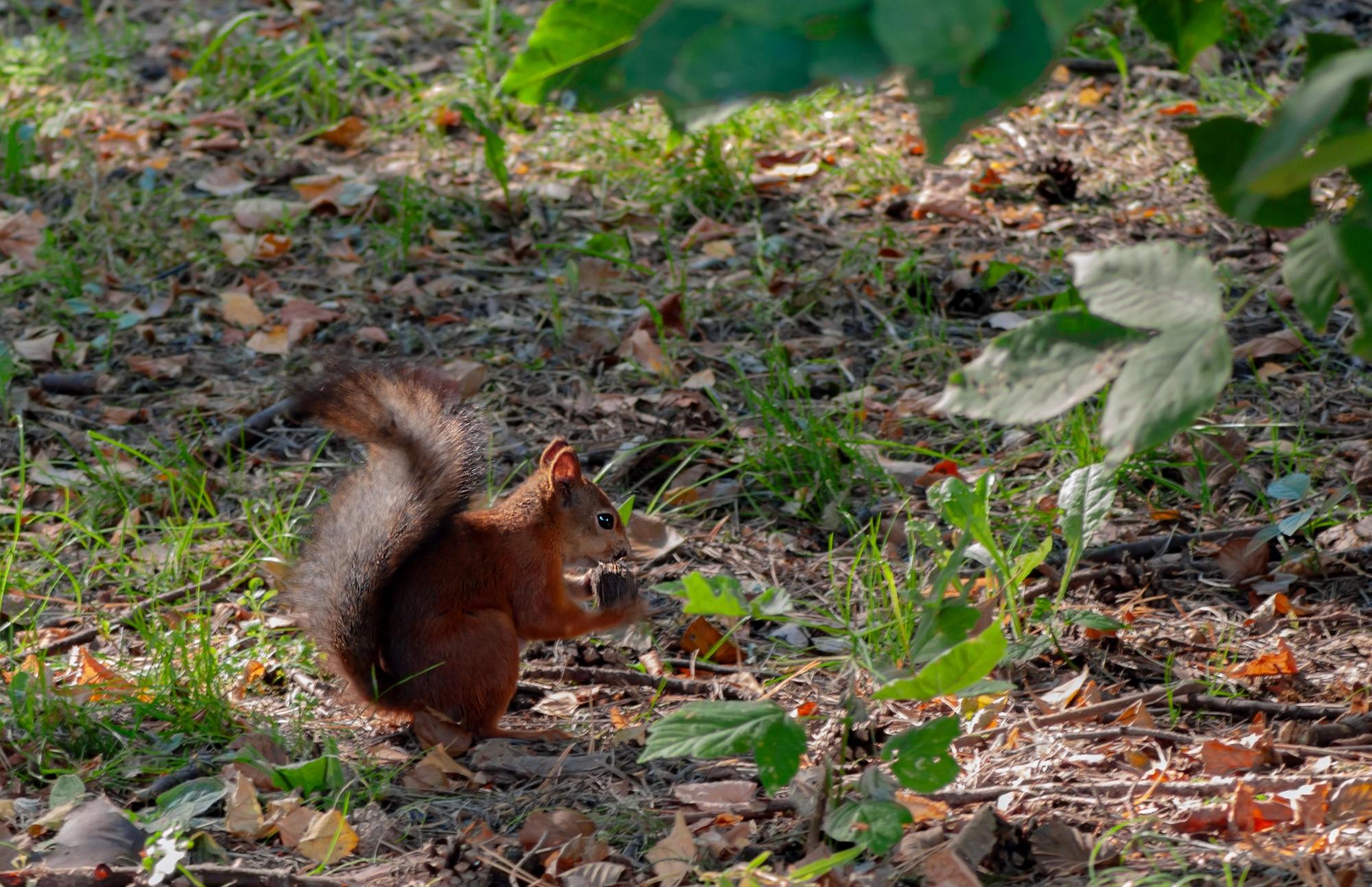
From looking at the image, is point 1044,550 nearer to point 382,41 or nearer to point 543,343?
point 543,343

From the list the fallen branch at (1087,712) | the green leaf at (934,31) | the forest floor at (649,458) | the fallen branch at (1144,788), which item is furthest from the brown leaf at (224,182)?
the green leaf at (934,31)

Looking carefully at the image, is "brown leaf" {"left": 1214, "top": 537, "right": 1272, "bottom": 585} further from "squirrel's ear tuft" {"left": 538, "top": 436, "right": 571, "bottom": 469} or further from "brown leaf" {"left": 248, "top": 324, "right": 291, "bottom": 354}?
"brown leaf" {"left": 248, "top": 324, "right": 291, "bottom": 354}

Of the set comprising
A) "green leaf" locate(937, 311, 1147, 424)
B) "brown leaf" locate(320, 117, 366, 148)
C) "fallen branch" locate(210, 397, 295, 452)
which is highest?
"green leaf" locate(937, 311, 1147, 424)

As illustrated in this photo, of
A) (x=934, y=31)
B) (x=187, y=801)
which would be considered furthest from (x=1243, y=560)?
(x=934, y=31)

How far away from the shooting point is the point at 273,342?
3.32 metres

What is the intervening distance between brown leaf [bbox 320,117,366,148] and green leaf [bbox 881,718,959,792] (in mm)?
3305

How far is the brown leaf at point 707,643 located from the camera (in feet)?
7.38

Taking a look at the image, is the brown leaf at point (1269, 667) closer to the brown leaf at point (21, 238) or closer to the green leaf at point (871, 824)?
the green leaf at point (871, 824)

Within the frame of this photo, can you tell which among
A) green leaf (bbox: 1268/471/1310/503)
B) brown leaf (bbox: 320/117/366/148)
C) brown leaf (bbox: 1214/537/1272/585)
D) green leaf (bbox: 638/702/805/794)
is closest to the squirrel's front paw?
green leaf (bbox: 638/702/805/794)

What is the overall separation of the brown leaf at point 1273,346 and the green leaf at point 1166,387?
6.82ft

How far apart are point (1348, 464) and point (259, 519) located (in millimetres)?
2012

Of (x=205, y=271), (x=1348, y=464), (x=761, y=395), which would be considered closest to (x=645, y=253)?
(x=761, y=395)

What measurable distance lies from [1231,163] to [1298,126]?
37cm

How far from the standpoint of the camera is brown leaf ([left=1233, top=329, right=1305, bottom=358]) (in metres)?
2.78
